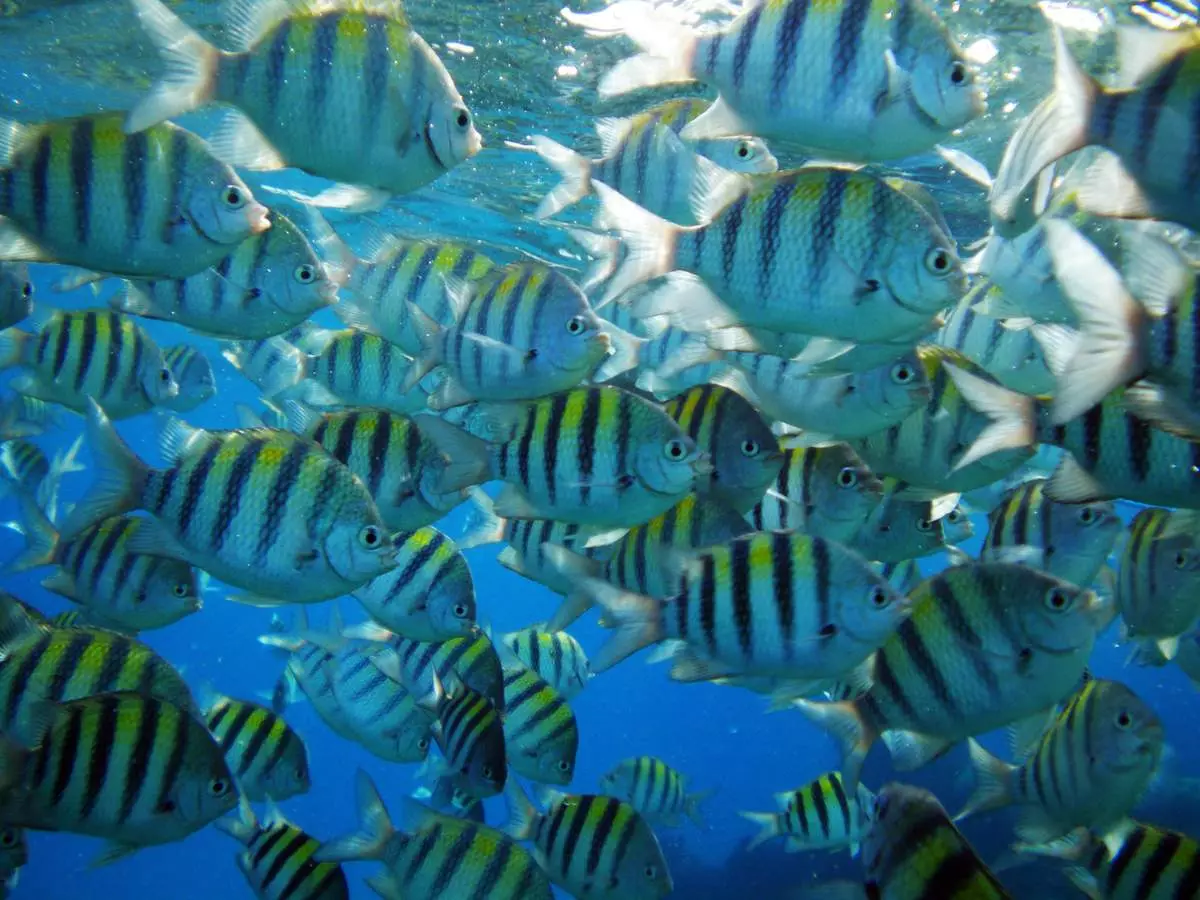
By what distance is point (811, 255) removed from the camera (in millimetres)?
2824

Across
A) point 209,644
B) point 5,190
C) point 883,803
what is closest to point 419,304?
point 5,190

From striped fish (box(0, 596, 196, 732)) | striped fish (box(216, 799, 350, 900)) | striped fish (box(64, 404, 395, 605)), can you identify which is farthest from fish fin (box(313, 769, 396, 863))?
striped fish (box(64, 404, 395, 605))

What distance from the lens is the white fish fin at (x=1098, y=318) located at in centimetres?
230

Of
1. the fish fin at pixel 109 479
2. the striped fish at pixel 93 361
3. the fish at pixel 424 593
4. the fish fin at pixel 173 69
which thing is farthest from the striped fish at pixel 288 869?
the fish fin at pixel 173 69

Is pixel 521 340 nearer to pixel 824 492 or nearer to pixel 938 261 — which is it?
pixel 824 492

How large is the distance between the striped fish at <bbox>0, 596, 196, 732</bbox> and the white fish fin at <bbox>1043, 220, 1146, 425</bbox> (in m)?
3.81

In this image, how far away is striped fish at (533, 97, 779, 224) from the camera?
13.9ft

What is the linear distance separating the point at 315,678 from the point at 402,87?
4746mm

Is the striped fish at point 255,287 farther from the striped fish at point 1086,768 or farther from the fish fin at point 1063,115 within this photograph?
the striped fish at point 1086,768

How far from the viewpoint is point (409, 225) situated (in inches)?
773

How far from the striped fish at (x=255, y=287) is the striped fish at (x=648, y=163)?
122 centimetres

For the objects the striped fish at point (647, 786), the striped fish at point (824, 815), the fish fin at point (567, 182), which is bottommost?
the striped fish at point (647, 786)

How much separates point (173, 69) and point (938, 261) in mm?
2738

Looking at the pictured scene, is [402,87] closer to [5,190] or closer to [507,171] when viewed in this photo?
[5,190]
